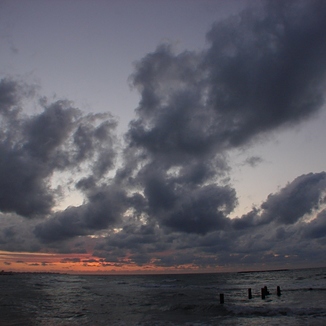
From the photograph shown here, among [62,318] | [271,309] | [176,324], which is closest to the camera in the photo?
[176,324]

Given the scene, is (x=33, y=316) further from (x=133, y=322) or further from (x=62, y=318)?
(x=133, y=322)

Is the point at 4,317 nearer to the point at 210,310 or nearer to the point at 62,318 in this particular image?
the point at 62,318

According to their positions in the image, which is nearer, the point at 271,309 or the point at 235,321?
the point at 235,321

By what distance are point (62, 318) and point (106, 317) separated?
185 inches

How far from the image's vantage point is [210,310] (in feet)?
132

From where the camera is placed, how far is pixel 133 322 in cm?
3131

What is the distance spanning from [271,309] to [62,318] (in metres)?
24.6

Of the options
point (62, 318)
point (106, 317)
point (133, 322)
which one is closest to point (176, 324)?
point (133, 322)

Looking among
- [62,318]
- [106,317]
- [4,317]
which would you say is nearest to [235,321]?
[106,317]

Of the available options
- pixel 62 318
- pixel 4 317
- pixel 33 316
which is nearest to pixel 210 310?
pixel 62 318

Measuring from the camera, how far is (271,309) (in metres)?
39.1

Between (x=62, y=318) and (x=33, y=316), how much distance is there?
4.22 m

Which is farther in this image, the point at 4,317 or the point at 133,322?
the point at 4,317

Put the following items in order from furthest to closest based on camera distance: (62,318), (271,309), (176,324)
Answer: (271,309) → (62,318) → (176,324)
